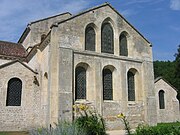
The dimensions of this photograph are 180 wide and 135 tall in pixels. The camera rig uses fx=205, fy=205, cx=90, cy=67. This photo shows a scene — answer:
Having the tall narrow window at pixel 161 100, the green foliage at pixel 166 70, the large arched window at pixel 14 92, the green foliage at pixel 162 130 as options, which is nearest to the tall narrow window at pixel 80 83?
the large arched window at pixel 14 92

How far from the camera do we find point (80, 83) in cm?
1633

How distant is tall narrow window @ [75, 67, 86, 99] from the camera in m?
16.1

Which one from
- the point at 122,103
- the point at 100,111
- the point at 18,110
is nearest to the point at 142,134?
the point at 100,111

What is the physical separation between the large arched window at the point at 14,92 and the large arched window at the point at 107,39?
26.0ft

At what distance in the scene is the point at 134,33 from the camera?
19844mm

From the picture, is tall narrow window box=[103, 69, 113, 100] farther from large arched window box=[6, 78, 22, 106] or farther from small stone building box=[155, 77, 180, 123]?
small stone building box=[155, 77, 180, 123]

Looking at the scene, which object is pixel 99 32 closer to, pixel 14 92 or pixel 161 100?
pixel 14 92

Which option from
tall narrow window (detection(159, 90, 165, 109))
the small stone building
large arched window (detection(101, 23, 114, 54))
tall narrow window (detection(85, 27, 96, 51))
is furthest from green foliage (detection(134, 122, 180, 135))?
tall narrow window (detection(159, 90, 165, 109))

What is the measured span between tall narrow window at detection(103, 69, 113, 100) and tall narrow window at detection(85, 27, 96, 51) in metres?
2.40

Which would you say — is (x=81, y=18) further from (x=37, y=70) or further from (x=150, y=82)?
(x=150, y=82)

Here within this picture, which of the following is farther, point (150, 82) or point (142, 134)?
point (150, 82)

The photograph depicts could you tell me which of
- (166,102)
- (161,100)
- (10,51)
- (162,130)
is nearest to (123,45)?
(161,100)

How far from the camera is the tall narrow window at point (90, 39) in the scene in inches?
680

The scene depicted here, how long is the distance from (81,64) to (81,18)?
12.5 feet
